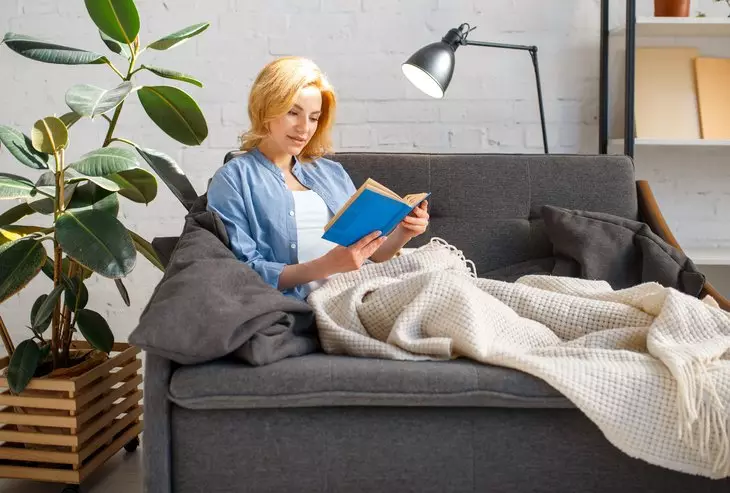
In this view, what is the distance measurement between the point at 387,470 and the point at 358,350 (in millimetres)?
232

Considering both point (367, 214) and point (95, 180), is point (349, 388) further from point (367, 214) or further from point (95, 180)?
point (95, 180)

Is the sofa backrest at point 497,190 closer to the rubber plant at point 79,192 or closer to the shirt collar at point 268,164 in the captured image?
the shirt collar at point 268,164

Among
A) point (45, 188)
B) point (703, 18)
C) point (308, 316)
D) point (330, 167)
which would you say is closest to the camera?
point (308, 316)

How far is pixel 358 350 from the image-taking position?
1.57 m

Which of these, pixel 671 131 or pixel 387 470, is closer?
pixel 387 470

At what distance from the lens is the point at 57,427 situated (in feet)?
6.30

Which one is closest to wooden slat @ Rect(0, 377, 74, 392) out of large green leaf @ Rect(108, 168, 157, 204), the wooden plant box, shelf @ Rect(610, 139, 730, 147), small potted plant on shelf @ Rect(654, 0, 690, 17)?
the wooden plant box

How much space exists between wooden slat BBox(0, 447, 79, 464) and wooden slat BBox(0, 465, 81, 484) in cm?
2

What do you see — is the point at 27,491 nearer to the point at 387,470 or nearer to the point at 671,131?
the point at 387,470

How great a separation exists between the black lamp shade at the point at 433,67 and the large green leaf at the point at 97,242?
98 cm

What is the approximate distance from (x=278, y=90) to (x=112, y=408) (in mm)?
898

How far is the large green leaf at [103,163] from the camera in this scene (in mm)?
1826

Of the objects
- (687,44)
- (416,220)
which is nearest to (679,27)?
(687,44)

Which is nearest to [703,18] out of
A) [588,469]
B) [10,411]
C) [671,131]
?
[671,131]
